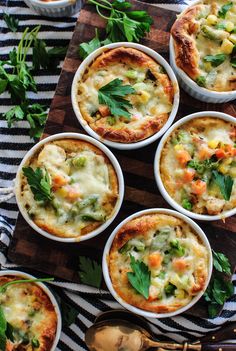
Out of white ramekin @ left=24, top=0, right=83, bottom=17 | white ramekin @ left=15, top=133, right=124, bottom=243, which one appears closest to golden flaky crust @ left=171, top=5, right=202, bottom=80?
white ramekin @ left=15, top=133, right=124, bottom=243

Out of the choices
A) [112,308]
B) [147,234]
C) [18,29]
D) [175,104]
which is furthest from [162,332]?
[18,29]

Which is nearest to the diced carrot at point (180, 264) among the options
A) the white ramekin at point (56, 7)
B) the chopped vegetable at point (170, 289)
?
the chopped vegetable at point (170, 289)

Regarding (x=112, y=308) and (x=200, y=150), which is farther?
(x=112, y=308)

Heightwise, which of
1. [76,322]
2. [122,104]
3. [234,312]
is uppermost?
[122,104]

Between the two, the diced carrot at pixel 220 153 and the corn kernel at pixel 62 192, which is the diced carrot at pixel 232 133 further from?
the corn kernel at pixel 62 192

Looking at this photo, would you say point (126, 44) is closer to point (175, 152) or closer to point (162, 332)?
point (175, 152)

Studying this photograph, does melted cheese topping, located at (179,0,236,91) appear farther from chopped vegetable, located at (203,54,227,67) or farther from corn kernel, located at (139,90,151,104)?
corn kernel, located at (139,90,151,104)
